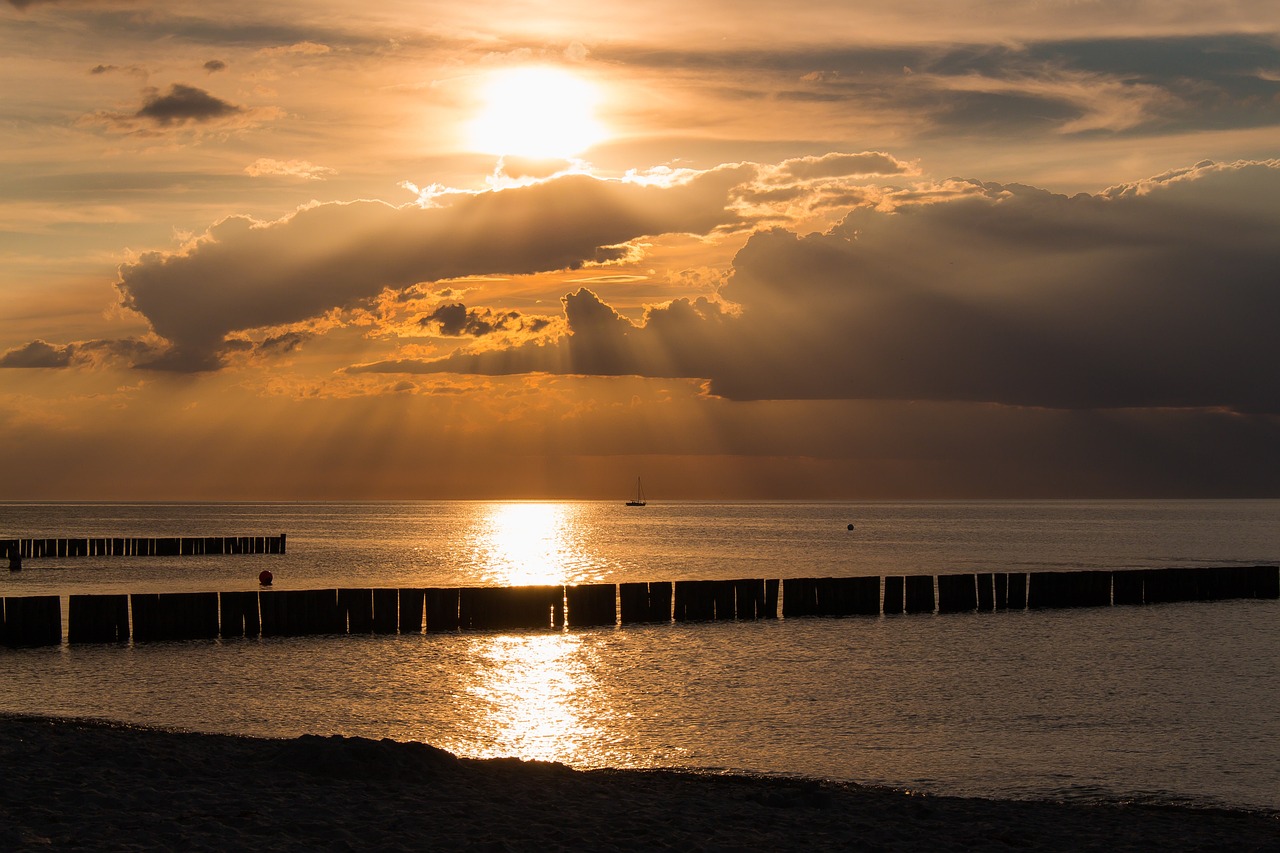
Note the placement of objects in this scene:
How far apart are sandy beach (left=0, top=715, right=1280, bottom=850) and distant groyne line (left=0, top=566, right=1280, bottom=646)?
16.0 metres

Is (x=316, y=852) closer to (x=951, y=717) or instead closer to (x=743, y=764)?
(x=743, y=764)

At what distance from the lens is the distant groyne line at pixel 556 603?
3075cm

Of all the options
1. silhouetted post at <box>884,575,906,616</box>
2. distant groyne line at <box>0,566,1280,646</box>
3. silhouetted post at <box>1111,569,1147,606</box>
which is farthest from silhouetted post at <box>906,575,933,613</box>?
silhouetted post at <box>1111,569,1147,606</box>

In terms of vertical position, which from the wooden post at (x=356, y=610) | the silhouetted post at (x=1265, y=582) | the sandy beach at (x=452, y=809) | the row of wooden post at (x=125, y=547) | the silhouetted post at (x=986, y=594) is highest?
the sandy beach at (x=452, y=809)

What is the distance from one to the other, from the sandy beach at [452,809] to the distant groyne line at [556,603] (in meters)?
16.0

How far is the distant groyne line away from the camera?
3075 cm

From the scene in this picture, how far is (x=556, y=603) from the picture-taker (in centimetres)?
3634

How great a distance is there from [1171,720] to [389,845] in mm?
16596

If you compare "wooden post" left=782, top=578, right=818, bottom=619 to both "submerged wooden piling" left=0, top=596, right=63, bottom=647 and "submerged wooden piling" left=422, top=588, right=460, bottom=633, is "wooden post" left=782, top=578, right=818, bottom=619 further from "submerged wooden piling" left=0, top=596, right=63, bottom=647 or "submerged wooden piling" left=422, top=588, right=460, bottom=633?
"submerged wooden piling" left=0, top=596, right=63, bottom=647

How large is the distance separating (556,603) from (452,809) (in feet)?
77.8

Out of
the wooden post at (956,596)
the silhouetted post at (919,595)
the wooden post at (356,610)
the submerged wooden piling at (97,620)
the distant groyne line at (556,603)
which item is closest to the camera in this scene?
the submerged wooden piling at (97,620)

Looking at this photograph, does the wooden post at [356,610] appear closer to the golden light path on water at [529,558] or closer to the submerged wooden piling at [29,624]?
the submerged wooden piling at [29,624]

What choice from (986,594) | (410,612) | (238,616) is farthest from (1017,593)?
(238,616)

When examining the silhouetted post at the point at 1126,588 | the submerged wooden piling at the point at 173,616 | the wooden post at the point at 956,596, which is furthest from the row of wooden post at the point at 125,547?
the silhouetted post at the point at 1126,588
